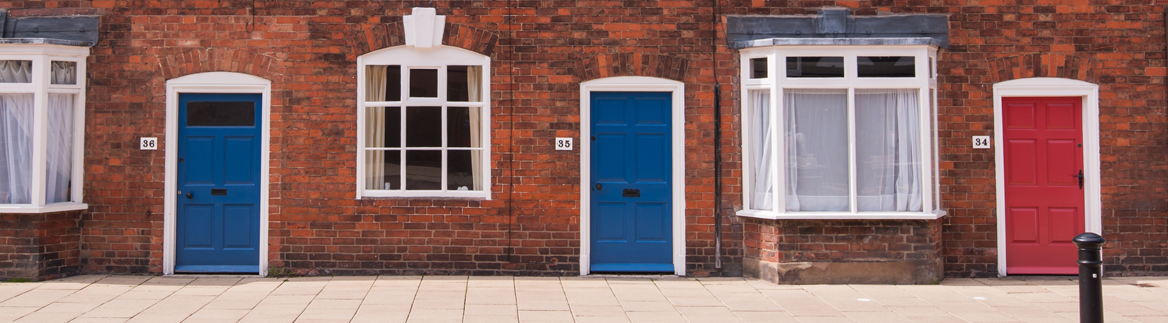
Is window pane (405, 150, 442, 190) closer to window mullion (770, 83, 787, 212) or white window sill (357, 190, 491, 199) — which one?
white window sill (357, 190, 491, 199)

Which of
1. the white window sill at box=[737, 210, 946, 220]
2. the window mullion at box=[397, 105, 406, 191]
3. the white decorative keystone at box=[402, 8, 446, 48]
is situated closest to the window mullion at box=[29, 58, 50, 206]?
the window mullion at box=[397, 105, 406, 191]

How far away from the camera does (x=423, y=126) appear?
8055 mm

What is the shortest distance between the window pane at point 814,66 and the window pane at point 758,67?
246 mm

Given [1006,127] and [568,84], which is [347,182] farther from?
[1006,127]

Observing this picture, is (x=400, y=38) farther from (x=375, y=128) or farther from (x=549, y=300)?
(x=549, y=300)

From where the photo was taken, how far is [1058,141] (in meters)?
8.13

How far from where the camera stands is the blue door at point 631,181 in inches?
317

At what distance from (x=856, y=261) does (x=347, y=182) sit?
486 centimetres

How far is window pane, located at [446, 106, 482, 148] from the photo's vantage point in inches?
317

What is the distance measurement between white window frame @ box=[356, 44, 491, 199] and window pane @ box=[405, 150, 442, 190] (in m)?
0.06

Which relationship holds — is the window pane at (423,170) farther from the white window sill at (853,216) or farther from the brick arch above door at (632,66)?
the white window sill at (853,216)

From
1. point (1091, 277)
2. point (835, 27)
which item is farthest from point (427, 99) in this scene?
point (1091, 277)

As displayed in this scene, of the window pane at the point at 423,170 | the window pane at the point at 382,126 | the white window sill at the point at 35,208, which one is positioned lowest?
the white window sill at the point at 35,208

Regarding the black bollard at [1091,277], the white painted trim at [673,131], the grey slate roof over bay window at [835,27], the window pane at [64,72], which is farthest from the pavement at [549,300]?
the grey slate roof over bay window at [835,27]
